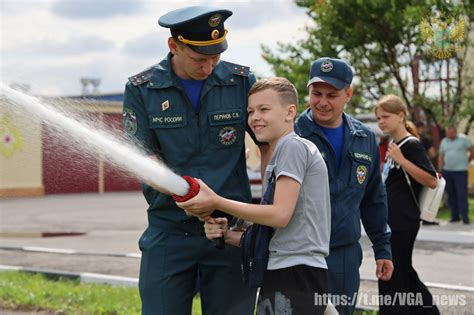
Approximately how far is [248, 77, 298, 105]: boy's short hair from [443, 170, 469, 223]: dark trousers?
36.3ft

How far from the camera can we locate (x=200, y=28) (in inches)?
140

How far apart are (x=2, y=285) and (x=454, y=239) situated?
23.6 feet

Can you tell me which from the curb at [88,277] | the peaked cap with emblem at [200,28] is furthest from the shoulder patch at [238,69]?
the curb at [88,277]

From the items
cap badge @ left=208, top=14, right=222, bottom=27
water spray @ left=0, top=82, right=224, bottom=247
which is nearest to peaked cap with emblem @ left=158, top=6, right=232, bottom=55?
cap badge @ left=208, top=14, right=222, bottom=27

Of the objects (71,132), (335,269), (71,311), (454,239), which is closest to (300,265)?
(335,269)

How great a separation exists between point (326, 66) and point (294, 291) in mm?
1455

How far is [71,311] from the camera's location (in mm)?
6754

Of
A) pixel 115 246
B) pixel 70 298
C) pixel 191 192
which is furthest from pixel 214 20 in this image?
pixel 115 246

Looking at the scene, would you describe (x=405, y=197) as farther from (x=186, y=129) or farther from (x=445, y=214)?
(x=445, y=214)

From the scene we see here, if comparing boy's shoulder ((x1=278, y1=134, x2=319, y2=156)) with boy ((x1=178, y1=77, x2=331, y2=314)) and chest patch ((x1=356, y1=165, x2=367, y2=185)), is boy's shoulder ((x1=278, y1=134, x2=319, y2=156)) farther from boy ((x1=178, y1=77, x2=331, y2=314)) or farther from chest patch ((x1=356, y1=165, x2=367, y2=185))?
chest patch ((x1=356, y1=165, x2=367, y2=185))

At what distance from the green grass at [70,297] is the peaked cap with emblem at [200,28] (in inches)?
123

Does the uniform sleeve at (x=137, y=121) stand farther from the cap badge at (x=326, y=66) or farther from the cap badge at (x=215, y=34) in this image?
the cap badge at (x=326, y=66)

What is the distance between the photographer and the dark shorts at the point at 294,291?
3.23 metres

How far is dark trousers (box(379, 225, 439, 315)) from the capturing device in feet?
17.8
